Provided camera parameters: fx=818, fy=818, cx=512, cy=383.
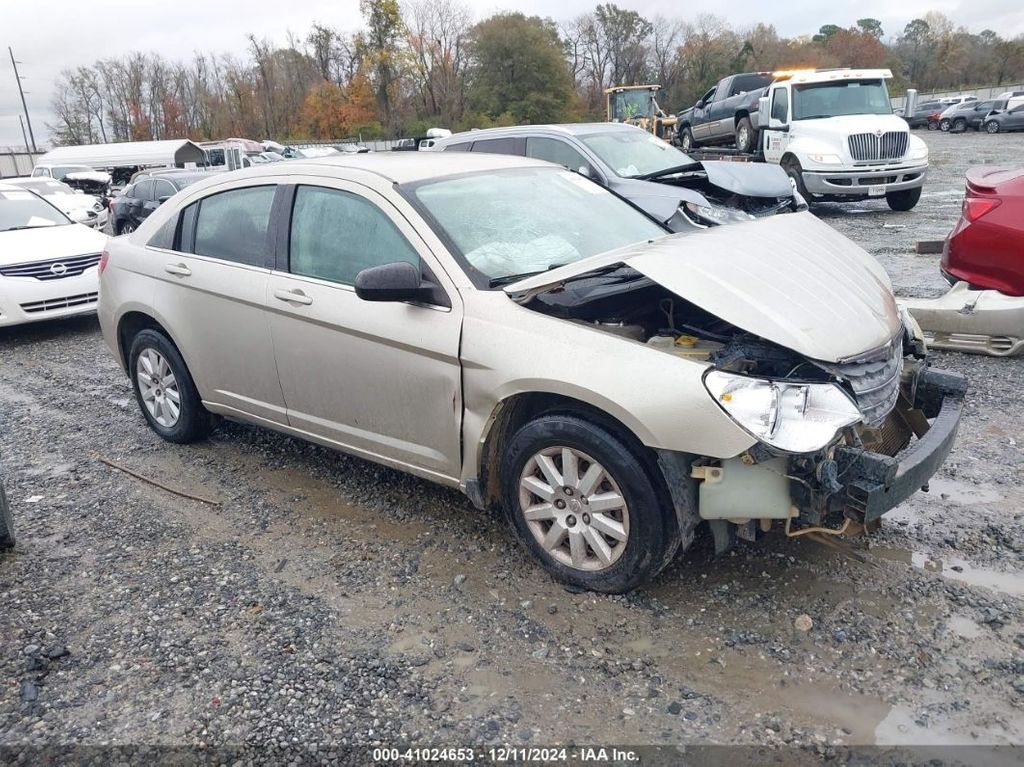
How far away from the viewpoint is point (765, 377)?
9.77 feet

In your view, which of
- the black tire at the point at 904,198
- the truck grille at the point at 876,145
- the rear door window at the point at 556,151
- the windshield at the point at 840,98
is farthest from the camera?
the windshield at the point at 840,98

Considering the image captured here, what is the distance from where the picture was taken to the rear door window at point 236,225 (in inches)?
172

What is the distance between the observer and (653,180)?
9438 mm

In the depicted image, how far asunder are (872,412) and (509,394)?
139 centimetres

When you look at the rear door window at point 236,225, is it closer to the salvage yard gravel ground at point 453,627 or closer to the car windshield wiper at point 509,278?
the salvage yard gravel ground at point 453,627

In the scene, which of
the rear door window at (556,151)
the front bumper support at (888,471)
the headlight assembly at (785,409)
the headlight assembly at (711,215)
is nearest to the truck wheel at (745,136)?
the rear door window at (556,151)

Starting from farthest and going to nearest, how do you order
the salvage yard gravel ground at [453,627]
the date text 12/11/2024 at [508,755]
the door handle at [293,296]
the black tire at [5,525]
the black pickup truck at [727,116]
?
the black pickup truck at [727,116] < the door handle at [293,296] < the black tire at [5,525] < the salvage yard gravel ground at [453,627] < the date text 12/11/2024 at [508,755]

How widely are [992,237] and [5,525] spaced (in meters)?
6.61

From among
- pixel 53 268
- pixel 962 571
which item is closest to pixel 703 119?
pixel 53 268

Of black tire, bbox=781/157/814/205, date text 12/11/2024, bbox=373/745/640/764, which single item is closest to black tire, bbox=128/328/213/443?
date text 12/11/2024, bbox=373/745/640/764

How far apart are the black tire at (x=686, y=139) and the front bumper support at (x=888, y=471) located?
21.3 meters

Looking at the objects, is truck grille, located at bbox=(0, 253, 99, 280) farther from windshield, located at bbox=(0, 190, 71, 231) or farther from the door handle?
the door handle

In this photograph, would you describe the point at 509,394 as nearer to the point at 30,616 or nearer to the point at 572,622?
the point at 572,622

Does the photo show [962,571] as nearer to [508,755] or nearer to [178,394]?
[508,755]
